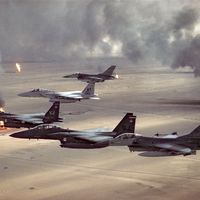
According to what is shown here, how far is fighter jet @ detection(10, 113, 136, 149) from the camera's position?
57359 millimetres

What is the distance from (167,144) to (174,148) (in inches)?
45.5

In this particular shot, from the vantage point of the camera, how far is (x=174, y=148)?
5384 centimetres

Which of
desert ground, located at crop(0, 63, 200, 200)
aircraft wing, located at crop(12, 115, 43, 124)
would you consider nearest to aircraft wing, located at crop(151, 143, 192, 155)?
desert ground, located at crop(0, 63, 200, 200)

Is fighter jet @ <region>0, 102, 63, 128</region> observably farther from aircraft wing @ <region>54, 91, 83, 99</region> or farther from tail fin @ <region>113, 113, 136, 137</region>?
aircraft wing @ <region>54, 91, 83, 99</region>

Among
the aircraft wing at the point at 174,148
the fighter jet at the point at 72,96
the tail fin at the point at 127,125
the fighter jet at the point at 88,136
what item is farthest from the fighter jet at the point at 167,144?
the fighter jet at the point at 72,96

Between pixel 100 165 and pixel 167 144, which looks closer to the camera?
pixel 100 165

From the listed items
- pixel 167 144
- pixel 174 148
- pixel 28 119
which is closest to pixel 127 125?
pixel 167 144

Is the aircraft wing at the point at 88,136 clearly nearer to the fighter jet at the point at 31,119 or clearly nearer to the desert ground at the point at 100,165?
the desert ground at the point at 100,165

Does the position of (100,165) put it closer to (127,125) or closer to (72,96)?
(127,125)

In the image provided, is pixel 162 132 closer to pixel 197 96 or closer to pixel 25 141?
pixel 25 141

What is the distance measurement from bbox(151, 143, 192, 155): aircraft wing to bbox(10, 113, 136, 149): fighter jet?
380cm

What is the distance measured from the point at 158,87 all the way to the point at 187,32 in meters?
15.5

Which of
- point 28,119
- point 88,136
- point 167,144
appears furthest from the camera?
point 28,119

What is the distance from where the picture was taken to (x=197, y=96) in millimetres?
104312
